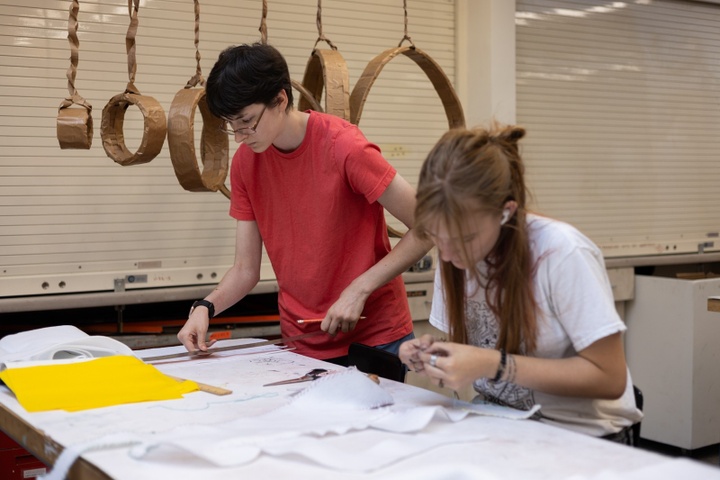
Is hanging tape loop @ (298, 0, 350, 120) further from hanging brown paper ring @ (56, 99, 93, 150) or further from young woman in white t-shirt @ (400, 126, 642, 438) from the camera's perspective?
young woman in white t-shirt @ (400, 126, 642, 438)

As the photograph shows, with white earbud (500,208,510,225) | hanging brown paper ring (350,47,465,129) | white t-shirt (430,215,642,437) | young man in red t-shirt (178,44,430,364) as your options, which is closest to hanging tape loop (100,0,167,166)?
young man in red t-shirt (178,44,430,364)

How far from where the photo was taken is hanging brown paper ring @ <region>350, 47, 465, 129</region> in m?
3.18

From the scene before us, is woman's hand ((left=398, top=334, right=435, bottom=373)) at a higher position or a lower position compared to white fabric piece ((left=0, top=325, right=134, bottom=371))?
higher

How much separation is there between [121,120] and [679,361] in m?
3.19

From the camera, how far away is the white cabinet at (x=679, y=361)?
445 cm

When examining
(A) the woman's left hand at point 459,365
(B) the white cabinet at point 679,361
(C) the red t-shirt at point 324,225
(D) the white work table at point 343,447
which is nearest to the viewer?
(D) the white work table at point 343,447

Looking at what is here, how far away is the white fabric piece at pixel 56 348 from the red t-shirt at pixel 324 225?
20.5 inches

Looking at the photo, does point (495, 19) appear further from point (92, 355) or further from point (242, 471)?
point (242, 471)

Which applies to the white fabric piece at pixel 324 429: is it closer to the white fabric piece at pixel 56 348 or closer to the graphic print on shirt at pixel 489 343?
the graphic print on shirt at pixel 489 343

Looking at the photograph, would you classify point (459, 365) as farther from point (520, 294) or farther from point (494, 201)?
point (494, 201)

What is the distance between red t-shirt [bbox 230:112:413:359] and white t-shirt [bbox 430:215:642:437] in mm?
672

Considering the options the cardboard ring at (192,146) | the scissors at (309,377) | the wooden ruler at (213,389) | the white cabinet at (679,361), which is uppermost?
the cardboard ring at (192,146)

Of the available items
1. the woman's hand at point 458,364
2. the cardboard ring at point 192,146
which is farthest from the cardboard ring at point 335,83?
the woman's hand at point 458,364

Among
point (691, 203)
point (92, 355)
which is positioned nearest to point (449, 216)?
point (92, 355)
